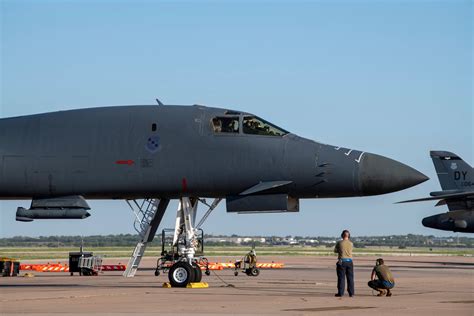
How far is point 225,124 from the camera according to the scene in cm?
2488

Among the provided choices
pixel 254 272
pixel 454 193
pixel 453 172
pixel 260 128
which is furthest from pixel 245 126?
pixel 453 172

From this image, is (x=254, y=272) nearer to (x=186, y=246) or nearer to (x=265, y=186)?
(x=186, y=246)

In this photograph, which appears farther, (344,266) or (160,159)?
(160,159)

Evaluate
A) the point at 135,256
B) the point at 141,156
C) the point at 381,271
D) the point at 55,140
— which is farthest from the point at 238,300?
the point at 135,256

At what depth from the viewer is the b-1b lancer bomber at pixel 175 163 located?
24031 millimetres

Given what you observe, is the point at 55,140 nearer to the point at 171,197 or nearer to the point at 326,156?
the point at 171,197

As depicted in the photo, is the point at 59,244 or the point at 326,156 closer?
the point at 326,156

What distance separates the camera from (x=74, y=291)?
24.4 m

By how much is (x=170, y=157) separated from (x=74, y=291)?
393 cm

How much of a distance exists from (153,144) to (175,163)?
72cm

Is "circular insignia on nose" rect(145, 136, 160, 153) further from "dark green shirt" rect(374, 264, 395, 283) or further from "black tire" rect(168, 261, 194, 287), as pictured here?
"dark green shirt" rect(374, 264, 395, 283)

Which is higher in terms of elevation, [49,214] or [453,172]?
[453,172]

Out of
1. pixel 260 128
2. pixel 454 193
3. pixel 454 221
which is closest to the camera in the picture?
pixel 260 128

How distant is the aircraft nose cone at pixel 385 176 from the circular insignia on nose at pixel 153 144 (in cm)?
491
